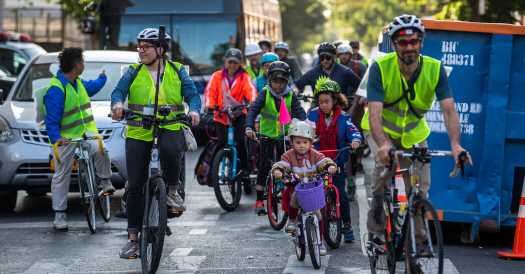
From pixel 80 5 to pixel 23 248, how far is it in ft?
62.5

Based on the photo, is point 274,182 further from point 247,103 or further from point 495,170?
point 247,103

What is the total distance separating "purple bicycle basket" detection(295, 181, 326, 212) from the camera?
355 inches

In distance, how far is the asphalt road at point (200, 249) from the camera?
9.12 m

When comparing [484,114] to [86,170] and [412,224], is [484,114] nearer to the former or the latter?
[412,224]

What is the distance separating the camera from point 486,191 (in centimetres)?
1018

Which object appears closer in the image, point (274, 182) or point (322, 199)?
point (322, 199)

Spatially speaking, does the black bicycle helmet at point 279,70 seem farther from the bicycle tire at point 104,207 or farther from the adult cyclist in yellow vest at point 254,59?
the adult cyclist in yellow vest at point 254,59

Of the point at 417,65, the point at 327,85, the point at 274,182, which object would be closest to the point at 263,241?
the point at 274,182

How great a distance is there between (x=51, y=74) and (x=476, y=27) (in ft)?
18.9

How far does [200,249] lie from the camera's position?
32.8 ft

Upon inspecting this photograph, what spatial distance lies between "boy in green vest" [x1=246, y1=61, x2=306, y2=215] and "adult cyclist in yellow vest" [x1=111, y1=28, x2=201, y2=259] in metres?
2.30

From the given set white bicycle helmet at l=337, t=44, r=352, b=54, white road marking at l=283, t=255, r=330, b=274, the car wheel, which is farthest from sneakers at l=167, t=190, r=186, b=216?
white bicycle helmet at l=337, t=44, r=352, b=54

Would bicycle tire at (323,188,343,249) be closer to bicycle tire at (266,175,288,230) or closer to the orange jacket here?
bicycle tire at (266,175,288,230)

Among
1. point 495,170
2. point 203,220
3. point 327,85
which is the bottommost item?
point 203,220
